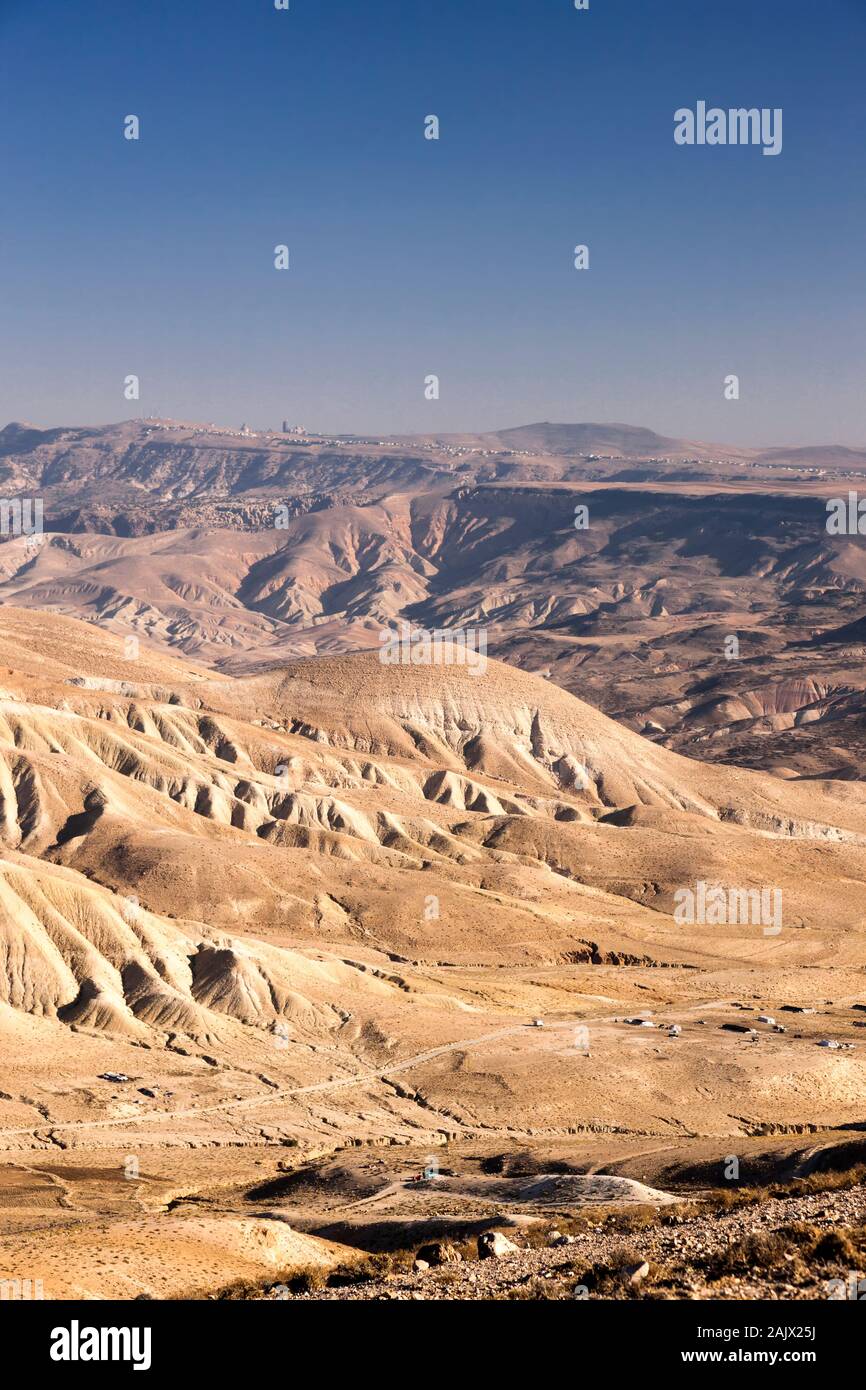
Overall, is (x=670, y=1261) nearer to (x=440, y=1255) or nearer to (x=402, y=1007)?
(x=440, y=1255)

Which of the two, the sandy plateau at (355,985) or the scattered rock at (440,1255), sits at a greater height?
the scattered rock at (440,1255)

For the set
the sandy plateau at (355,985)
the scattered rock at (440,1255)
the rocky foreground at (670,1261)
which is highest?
the rocky foreground at (670,1261)

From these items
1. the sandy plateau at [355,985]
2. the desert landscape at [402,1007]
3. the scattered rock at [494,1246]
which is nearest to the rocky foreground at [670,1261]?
the scattered rock at [494,1246]

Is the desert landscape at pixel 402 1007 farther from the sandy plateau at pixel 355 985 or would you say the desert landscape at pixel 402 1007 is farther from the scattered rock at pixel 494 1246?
the sandy plateau at pixel 355 985

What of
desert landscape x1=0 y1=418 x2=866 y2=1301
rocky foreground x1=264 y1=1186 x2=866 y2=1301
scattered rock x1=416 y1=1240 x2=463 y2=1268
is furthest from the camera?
desert landscape x1=0 y1=418 x2=866 y2=1301

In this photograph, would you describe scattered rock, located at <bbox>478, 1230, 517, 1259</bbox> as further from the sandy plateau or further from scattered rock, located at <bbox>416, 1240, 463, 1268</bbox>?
the sandy plateau

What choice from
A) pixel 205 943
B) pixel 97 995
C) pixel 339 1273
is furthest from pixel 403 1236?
pixel 205 943

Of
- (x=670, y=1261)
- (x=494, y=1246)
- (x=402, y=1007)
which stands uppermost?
(x=670, y=1261)

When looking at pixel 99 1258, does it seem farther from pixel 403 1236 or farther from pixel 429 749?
pixel 429 749

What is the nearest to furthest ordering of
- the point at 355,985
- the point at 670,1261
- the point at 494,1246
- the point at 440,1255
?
the point at 670,1261 → the point at 440,1255 → the point at 494,1246 → the point at 355,985

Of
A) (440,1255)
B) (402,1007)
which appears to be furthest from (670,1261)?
(402,1007)

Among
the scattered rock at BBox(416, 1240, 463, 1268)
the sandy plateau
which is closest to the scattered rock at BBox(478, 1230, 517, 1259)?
the scattered rock at BBox(416, 1240, 463, 1268)

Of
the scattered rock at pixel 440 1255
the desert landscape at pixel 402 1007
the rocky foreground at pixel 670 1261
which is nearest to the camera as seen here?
the rocky foreground at pixel 670 1261
